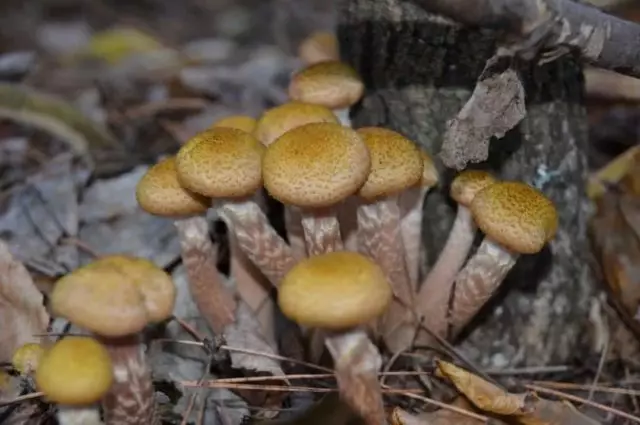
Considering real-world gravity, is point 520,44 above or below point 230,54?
above

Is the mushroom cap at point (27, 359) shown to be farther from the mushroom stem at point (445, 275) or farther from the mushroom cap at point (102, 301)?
the mushroom stem at point (445, 275)

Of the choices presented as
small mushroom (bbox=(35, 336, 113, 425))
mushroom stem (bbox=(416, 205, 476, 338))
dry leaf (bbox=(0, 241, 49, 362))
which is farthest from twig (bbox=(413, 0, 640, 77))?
dry leaf (bbox=(0, 241, 49, 362))

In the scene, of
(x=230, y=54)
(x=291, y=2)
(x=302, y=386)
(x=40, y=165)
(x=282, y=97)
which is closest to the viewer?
(x=302, y=386)

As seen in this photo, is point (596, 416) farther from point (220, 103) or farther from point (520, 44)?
point (220, 103)

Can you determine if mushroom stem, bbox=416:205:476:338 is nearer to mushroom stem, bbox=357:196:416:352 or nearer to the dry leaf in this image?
mushroom stem, bbox=357:196:416:352

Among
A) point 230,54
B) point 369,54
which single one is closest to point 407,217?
point 369,54

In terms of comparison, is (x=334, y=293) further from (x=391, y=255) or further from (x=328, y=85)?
(x=328, y=85)

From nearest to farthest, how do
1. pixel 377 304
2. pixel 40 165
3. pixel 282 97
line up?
pixel 377 304 → pixel 40 165 → pixel 282 97
